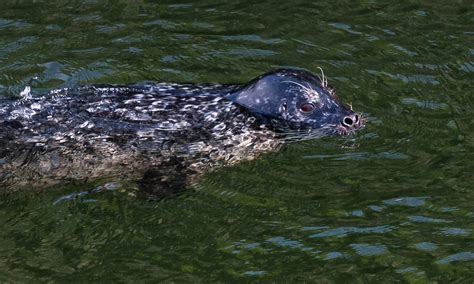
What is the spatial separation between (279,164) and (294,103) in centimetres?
90

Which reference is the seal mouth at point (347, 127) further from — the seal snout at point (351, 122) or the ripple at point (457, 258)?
the ripple at point (457, 258)

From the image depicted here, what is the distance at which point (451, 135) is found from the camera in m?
9.90

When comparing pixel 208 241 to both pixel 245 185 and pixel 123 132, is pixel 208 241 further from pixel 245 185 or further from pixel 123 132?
pixel 123 132

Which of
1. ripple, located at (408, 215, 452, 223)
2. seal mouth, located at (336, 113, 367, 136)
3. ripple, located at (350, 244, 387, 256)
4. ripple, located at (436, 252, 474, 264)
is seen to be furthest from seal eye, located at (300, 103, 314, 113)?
ripple, located at (436, 252, 474, 264)

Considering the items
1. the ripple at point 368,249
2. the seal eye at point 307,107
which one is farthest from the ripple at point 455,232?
the seal eye at point 307,107

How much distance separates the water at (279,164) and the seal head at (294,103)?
10.2 inches

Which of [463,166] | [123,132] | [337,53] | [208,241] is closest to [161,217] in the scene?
[208,241]

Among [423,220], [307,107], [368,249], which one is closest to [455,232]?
[423,220]

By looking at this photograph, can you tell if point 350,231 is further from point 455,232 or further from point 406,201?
point 455,232

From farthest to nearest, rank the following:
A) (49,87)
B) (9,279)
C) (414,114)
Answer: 1. (49,87)
2. (414,114)
3. (9,279)

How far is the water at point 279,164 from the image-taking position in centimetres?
820

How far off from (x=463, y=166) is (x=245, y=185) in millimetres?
1999

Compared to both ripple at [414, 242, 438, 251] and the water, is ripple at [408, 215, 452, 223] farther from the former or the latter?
ripple at [414, 242, 438, 251]

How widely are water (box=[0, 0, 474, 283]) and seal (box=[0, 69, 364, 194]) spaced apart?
0.72 ft
